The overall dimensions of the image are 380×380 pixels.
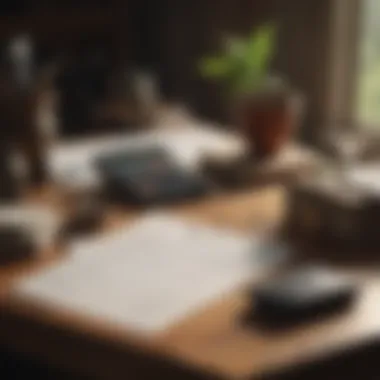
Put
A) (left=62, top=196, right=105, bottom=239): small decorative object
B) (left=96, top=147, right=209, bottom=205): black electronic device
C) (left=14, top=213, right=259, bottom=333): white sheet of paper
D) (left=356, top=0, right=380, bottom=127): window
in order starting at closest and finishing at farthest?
(left=14, top=213, right=259, bottom=333): white sheet of paper < (left=62, top=196, right=105, bottom=239): small decorative object < (left=96, top=147, right=209, bottom=205): black electronic device < (left=356, top=0, right=380, bottom=127): window

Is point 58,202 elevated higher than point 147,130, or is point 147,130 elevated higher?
point 147,130

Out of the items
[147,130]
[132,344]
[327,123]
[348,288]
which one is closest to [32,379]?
[132,344]

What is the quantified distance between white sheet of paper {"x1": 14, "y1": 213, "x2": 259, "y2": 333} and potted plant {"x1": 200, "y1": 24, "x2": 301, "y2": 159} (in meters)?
0.36

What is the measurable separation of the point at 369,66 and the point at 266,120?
2.13ft

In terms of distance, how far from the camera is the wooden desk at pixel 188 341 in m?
1.40

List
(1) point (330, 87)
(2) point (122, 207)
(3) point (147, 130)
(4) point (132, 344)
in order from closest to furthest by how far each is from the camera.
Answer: (4) point (132, 344) → (2) point (122, 207) → (3) point (147, 130) → (1) point (330, 87)

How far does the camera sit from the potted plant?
2.16 m

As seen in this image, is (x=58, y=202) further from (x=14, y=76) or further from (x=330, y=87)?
(x=330, y=87)

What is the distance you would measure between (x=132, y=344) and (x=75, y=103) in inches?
60.2

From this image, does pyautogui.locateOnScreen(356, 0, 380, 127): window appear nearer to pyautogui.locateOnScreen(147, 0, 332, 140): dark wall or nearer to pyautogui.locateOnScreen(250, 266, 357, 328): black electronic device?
pyautogui.locateOnScreen(147, 0, 332, 140): dark wall

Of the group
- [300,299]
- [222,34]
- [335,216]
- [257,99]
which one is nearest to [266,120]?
[257,99]

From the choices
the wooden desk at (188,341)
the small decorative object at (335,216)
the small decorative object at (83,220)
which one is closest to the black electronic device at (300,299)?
the wooden desk at (188,341)

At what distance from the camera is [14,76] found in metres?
2.25

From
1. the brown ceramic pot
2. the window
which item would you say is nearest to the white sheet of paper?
the brown ceramic pot
